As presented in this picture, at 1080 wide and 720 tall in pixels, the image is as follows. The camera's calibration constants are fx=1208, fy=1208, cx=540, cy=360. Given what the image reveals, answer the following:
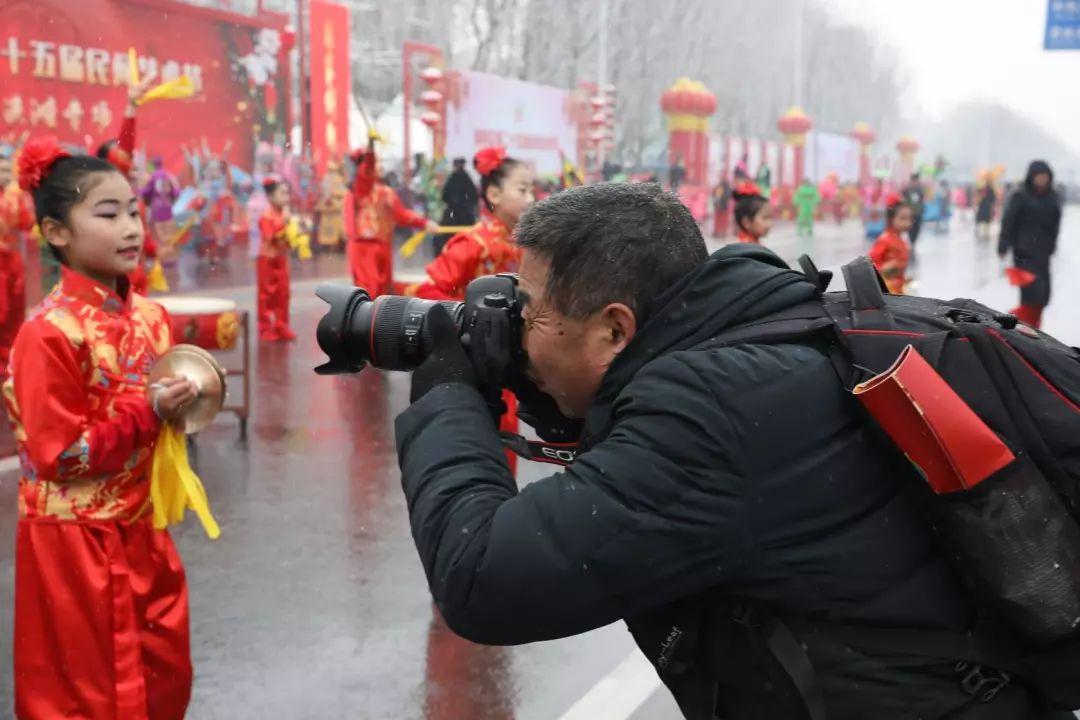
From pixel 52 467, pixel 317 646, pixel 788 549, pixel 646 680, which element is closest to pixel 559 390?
pixel 788 549

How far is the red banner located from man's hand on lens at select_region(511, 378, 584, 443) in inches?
718

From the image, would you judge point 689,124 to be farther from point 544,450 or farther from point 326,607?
point 544,450

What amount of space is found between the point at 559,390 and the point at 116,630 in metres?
1.80

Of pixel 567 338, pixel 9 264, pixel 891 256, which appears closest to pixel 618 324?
pixel 567 338

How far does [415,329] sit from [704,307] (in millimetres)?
455

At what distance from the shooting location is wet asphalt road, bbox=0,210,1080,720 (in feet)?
11.7

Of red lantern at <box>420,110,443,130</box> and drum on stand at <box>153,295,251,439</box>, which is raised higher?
red lantern at <box>420,110,443,130</box>

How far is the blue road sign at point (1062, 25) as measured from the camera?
15859 millimetres

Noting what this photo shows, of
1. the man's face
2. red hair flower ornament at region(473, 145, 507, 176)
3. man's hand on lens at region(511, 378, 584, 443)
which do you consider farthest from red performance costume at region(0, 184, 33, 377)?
the man's face

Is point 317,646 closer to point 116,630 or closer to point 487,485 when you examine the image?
point 116,630

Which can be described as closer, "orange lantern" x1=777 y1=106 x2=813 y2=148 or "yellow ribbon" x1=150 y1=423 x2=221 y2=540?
"yellow ribbon" x1=150 y1=423 x2=221 y2=540

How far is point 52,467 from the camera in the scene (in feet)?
9.01

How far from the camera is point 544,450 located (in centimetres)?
165

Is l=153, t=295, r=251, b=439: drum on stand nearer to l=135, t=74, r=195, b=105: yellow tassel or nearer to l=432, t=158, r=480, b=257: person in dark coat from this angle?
l=135, t=74, r=195, b=105: yellow tassel
